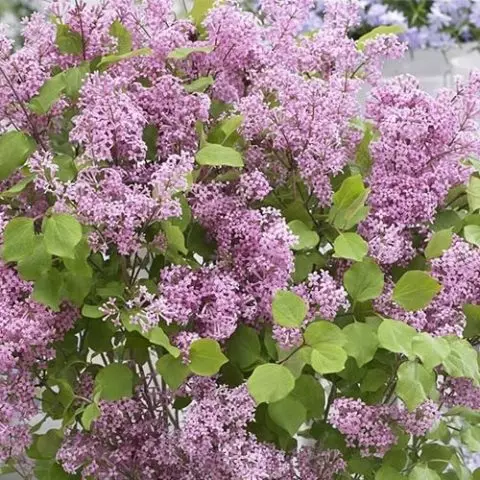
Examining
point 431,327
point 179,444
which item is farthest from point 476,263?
point 179,444

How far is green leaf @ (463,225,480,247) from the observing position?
625 mm

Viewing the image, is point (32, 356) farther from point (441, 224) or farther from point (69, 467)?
point (441, 224)

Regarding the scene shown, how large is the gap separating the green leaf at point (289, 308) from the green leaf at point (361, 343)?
41mm

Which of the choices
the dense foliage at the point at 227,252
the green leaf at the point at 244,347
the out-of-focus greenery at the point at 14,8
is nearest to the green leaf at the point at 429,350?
the dense foliage at the point at 227,252

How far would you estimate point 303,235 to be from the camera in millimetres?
616

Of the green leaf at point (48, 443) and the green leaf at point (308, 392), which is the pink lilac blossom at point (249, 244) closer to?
the green leaf at point (308, 392)

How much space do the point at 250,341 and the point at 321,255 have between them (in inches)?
3.3

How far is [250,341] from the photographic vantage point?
24.0 inches

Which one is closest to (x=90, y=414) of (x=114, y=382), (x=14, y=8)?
(x=114, y=382)

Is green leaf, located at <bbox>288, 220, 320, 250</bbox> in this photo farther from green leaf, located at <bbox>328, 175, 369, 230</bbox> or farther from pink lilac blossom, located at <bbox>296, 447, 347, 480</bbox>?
pink lilac blossom, located at <bbox>296, 447, 347, 480</bbox>

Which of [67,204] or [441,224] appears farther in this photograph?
[441,224]

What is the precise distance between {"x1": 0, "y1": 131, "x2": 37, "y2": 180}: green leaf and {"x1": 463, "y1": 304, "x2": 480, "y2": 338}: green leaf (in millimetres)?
291

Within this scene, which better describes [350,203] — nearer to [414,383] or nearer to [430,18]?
[414,383]

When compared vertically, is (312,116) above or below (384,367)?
above
